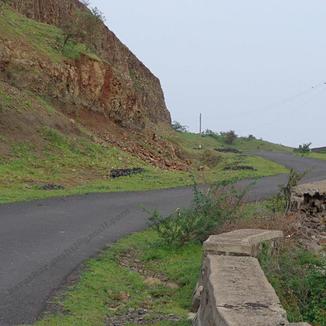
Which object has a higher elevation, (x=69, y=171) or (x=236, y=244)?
(x=69, y=171)

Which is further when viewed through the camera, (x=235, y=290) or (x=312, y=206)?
(x=312, y=206)

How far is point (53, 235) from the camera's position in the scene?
1070cm

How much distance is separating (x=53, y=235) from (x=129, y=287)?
3.08 m

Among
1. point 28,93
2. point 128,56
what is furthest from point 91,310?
point 128,56

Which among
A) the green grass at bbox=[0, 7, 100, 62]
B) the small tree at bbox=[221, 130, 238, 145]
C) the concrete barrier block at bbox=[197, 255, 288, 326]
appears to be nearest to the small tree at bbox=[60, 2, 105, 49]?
the green grass at bbox=[0, 7, 100, 62]

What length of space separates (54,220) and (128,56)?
3646 centimetres

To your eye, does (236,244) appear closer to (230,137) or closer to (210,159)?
(210,159)

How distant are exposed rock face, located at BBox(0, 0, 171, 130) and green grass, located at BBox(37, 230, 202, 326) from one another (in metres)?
17.0

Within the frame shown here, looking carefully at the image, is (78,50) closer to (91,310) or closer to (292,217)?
(292,217)

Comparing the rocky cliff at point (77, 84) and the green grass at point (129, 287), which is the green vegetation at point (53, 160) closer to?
the rocky cliff at point (77, 84)

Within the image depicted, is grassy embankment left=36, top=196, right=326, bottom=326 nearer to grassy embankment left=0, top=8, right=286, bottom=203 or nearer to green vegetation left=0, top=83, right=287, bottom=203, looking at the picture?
grassy embankment left=0, top=8, right=286, bottom=203

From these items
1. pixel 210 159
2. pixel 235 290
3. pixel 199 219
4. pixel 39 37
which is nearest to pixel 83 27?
pixel 39 37

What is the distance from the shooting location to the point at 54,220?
1228 cm

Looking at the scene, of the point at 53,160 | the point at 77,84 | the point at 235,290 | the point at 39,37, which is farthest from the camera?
the point at 39,37
